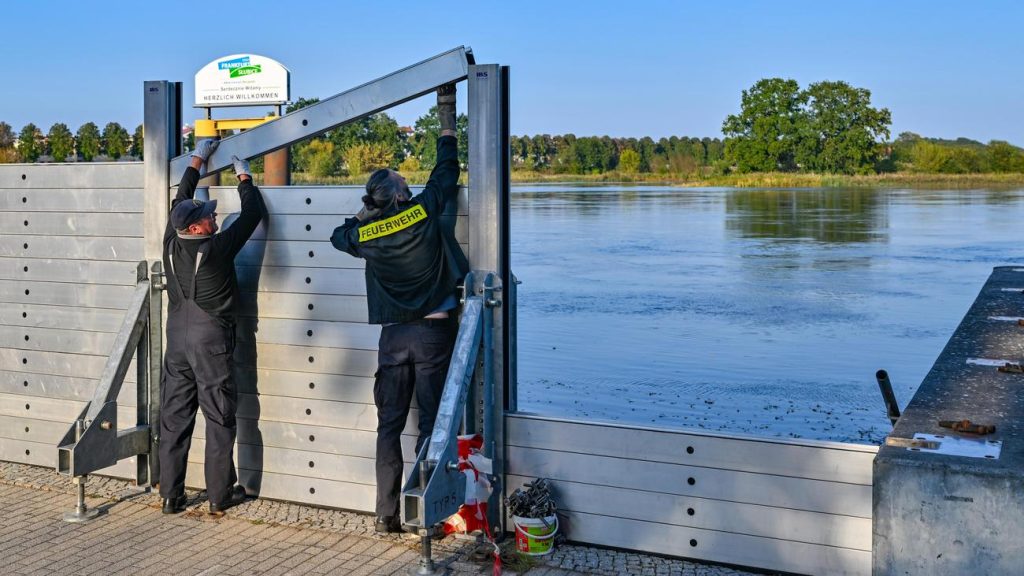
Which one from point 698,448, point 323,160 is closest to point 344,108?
point 698,448

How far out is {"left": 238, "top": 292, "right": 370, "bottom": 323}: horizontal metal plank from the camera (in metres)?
6.13

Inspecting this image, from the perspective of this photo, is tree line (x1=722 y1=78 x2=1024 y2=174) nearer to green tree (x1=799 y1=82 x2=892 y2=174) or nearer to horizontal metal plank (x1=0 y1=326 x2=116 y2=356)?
green tree (x1=799 y1=82 x2=892 y2=174)

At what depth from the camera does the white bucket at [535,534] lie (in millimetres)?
5355

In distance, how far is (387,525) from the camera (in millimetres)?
5746

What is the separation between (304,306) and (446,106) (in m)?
1.37

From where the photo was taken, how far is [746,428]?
28.2 feet

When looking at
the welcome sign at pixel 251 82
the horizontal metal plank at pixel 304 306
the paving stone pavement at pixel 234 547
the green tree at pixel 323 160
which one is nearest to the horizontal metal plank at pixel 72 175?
the horizontal metal plank at pixel 304 306

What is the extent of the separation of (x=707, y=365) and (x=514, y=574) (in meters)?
6.51

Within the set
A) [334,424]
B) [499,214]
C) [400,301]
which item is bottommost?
[334,424]

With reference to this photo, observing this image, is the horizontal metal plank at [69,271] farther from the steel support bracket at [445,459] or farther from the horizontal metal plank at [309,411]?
the steel support bracket at [445,459]

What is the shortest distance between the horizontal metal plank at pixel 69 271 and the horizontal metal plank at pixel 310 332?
2.73 feet

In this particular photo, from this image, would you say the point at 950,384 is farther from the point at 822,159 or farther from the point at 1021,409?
the point at 822,159

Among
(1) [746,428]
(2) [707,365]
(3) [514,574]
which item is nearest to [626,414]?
(1) [746,428]

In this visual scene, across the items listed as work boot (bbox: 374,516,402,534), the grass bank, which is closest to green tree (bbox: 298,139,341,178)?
work boot (bbox: 374,516,402,534)
